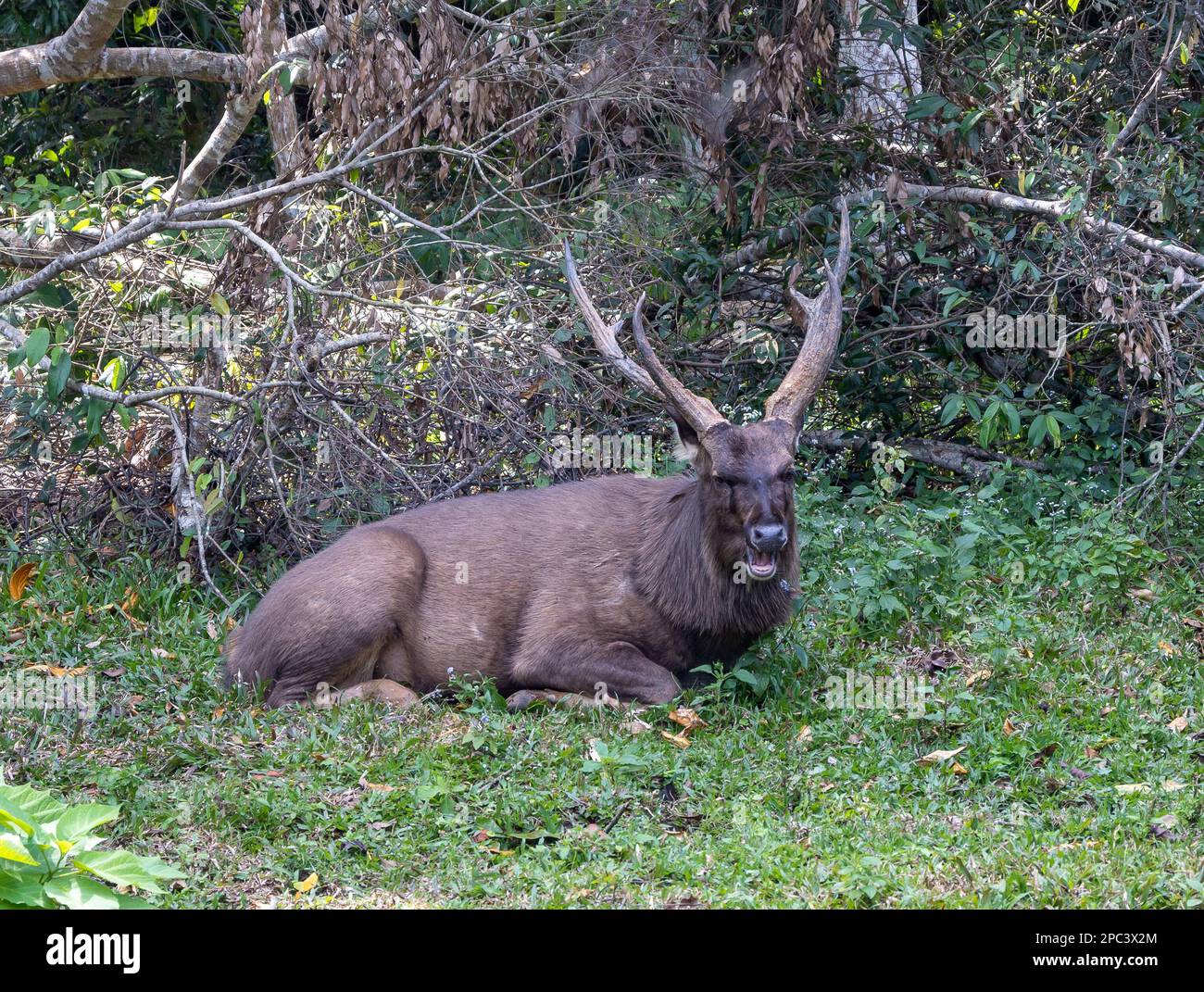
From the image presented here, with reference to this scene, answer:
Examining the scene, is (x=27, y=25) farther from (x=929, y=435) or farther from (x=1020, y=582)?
(x=1020, y=582)

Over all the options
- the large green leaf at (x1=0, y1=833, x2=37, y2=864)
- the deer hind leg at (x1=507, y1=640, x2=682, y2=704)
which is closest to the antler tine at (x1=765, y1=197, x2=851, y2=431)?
the deer hind leg at (x1=507, y1=640, x2=682, y2=704)

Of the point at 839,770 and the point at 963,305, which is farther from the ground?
the point at 963,305

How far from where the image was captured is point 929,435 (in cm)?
934

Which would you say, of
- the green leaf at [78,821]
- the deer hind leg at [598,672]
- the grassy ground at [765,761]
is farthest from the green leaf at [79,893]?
the deer hind leg at [598,672]

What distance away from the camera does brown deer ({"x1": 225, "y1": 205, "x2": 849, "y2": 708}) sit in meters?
6.29

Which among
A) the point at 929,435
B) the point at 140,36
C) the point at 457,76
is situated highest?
the point at 140,36

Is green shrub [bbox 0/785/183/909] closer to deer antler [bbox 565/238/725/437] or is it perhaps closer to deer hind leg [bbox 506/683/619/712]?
deer hind leg [bbox 506/683/619/712]

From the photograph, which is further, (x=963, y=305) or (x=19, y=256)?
(x=963, y=305)

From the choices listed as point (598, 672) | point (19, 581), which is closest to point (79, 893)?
point (598, 672)

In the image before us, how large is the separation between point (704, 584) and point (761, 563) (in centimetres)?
37

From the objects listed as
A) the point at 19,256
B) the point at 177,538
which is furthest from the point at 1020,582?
the point at 19,256

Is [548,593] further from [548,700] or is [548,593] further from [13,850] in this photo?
[13,850]

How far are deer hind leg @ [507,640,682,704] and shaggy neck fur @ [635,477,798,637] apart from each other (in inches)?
10.7
